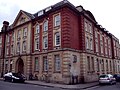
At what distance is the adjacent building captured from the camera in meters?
23.8

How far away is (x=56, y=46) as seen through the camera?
2466 centimetres

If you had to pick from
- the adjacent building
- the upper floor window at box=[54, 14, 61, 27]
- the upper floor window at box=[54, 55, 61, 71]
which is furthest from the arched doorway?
the upper floor window at box=[54, 14, 61, 27]

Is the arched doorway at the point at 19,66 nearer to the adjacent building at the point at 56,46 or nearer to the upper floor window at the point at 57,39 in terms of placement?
the adjacent building at the point at 56,46

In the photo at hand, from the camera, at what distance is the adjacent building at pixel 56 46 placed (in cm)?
2377

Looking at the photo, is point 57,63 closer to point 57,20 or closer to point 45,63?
point 45,63

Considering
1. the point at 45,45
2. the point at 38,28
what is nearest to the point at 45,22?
the point at 38,28

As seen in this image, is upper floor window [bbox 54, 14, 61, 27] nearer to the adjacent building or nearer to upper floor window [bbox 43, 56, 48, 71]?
the adjacent building

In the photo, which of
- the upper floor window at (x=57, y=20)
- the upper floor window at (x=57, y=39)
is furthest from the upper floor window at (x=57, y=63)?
the upper floor window at (x=57, y=20)

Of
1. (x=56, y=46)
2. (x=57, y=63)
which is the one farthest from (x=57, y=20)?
(x=57, y=63)

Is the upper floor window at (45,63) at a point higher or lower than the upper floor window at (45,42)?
lower

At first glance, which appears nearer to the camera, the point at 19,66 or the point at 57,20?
the point at 57,20

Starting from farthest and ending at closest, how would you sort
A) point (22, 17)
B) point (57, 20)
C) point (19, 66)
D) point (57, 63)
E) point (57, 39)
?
1. point (22, 17)
2. point (19, 66)
3. point (57, 20)
4. point (57, 39)
5. point (57, 63)

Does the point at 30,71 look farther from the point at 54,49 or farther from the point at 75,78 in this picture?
the point at 75,78

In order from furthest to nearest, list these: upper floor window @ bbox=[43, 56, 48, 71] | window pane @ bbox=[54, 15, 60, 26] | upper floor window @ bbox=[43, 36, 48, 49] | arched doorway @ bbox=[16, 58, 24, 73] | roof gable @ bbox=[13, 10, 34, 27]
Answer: arched doorway @ bbox=[16, 58, 24, 73] < roof gable @ bbox=[13, 10, 34, 27] < upper floor window @ bbox=[43, 36, 48, 49] < upper floor window @ bbox=[43, 56, 48, 71] < window pane @ bbox=[54, 15, 60, 26]
